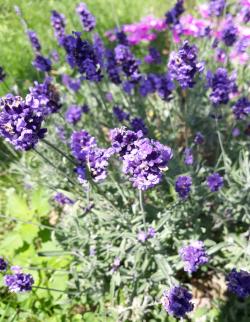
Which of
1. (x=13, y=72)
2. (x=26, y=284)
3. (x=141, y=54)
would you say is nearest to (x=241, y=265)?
(x=26, y=284)

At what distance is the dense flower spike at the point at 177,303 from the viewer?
2439mm

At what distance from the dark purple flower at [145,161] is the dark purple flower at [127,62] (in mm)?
1476

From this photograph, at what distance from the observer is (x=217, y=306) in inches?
132

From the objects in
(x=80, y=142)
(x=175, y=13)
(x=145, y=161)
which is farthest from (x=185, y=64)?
(x=175, y=13)

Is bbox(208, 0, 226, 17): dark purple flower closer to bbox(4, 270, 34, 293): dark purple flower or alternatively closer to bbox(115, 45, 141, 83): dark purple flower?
bbox(115, 45, 141, 83): dark purple flower

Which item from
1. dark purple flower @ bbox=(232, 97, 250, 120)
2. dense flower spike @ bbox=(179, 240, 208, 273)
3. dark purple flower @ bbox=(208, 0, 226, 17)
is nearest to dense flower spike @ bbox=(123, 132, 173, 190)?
dense flower spike @ bbox=(179, 240, 208, 273)

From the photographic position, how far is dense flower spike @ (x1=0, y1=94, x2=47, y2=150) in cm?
226

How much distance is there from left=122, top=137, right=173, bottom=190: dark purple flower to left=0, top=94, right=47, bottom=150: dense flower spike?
0.58m

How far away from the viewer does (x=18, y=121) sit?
89.4 inches

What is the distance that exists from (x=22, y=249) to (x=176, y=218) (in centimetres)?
152

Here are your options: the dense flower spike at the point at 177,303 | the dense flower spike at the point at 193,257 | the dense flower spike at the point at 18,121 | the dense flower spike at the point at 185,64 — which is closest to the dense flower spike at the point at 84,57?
the dense flower spike at the point at 185,64

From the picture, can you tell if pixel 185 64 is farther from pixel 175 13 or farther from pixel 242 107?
pixel 175 13

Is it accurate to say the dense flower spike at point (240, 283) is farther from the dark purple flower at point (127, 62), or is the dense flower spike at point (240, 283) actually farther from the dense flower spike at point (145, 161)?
the dark purple flower at point (127, 62)

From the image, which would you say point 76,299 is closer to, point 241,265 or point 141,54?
point 241,265
